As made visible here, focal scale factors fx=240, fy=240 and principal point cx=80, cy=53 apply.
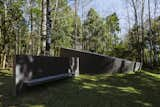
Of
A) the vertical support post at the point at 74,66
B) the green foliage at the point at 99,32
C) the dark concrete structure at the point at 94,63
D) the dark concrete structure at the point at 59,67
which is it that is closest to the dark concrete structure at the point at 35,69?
the dark concrete structure at the point at 59,67

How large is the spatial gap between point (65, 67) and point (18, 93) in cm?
381

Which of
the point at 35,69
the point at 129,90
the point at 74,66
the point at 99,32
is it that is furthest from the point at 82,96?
the point at 99,32

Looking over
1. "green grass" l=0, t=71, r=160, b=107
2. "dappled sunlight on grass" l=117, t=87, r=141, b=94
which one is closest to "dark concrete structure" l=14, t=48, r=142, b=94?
"green grass" l=0, t=71, r=160, b=107

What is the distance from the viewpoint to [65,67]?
9.98 m

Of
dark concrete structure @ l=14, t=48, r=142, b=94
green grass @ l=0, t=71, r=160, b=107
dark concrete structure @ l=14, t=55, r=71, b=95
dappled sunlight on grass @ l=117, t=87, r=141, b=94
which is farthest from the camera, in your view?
dappled sunlight on grass @ l=117, t=87, r=141, b=94

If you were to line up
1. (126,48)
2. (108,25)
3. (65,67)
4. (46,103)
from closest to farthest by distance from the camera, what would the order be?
(46,103)
(65,67)
(126,48)
(108,25)

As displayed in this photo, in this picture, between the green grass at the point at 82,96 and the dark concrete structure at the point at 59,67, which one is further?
the dark concrete structure at the point at 59,67

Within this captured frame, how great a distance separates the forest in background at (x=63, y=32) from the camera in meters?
17.8

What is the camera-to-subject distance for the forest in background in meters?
17.8

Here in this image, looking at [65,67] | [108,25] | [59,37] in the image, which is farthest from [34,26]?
[65,67]

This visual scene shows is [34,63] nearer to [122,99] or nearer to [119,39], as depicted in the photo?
[122,99]

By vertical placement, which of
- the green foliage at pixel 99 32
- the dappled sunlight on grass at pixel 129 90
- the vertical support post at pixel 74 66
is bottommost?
the dappled sunlight on grass at pixel 129 90

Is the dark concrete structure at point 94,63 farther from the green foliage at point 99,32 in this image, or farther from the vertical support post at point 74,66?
the green foliage at point 99,32

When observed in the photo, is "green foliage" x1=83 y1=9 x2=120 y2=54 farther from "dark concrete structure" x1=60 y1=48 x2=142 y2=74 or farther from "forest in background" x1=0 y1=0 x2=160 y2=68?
"dark concrete structure" x1=60 y1=48 x2=142 y2=74
